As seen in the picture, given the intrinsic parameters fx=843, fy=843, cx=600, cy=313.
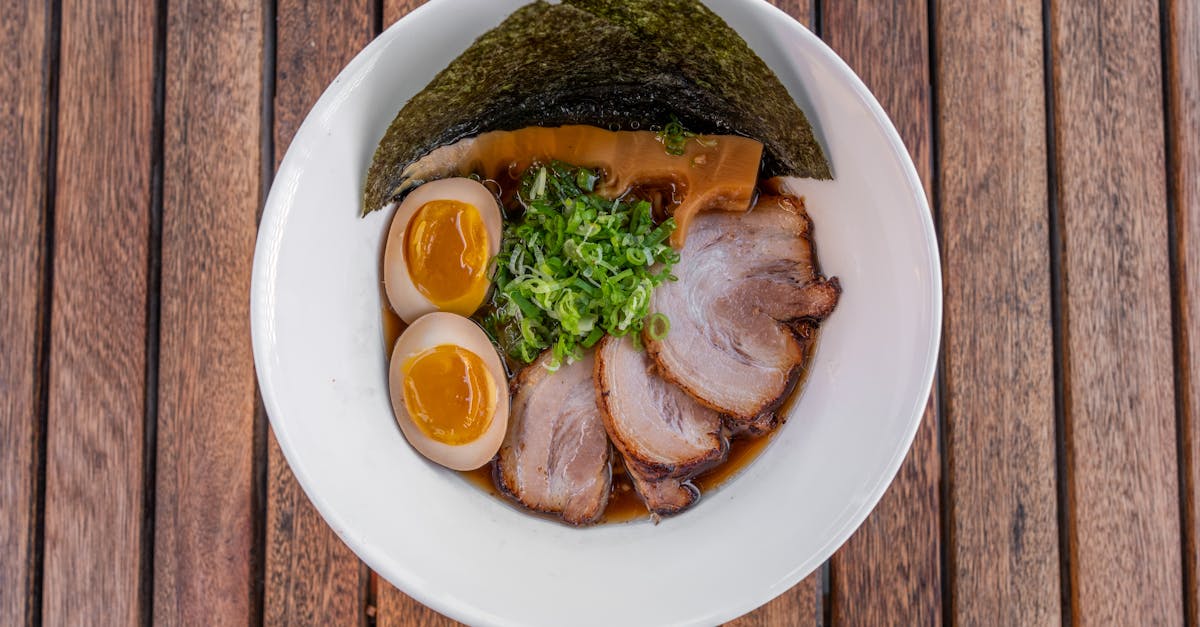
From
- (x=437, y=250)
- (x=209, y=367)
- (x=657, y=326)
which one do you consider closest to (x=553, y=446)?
(x=657, y=326)

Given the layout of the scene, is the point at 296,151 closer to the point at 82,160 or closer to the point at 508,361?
the point at 508,361

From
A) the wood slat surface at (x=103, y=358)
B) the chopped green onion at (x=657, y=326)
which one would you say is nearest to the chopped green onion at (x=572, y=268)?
the chopped green onion at (x=657, y=326)

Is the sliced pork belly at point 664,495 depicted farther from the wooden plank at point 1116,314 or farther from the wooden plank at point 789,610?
the wooden plank at point 1116,314

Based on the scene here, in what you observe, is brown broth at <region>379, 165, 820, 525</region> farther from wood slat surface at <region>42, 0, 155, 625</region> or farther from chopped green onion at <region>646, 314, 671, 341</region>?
wood slat surface at <region>42, 0, 155, 625</region>

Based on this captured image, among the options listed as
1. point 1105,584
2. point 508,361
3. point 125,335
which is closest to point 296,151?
point 508,361

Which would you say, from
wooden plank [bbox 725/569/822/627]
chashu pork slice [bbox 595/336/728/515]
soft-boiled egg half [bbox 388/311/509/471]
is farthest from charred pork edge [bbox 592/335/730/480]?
wooden plank [bbox 725/569/822/627]

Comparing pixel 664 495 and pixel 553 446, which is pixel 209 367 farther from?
pixel 664 495
